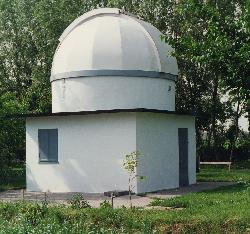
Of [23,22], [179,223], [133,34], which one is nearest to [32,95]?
[23,22]

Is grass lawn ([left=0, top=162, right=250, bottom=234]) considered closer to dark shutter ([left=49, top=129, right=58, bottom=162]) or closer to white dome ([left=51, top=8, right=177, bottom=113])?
dark shutter ([left=49, top=129, right=58, bottom=162])

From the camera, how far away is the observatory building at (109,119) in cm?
1953

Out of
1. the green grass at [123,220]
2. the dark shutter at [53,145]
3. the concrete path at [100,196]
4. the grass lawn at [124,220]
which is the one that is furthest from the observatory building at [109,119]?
the green grass at [123,220]

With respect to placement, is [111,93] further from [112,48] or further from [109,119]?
[112,48]

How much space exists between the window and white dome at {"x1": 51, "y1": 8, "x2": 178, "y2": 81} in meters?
2.39

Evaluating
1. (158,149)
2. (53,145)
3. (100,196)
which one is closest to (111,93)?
(158,149)

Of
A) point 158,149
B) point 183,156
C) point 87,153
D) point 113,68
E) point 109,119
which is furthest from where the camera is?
point 183,156

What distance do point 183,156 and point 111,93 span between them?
13.2 ft

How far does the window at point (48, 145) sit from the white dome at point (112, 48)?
2.39 meters

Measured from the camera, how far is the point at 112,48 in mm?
20625

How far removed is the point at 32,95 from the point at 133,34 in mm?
17094

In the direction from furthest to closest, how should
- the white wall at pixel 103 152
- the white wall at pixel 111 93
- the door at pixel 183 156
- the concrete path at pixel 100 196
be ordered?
the door at pixel 183 156 → the white wall at pixel 111 93 → the white wall at pixel 103 152 → the concrete path at pixel 100 196

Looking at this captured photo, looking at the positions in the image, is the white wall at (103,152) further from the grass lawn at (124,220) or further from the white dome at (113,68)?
the grass lawn at (124,220)

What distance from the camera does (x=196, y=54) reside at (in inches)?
352
